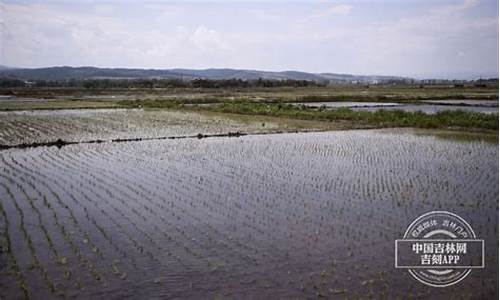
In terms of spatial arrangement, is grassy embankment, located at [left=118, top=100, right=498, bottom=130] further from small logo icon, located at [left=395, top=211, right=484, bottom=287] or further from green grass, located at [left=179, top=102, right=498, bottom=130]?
small logo icon, located at [left=395, top=211, right=484, bottom=287]

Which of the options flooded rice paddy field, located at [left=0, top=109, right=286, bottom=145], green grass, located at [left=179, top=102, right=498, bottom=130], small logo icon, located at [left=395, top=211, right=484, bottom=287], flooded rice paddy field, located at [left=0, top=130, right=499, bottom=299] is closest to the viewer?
small logo icon, located at [left=395, top=211, right=484, bottom=287]

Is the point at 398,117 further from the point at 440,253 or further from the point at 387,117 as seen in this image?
the point at 440,253

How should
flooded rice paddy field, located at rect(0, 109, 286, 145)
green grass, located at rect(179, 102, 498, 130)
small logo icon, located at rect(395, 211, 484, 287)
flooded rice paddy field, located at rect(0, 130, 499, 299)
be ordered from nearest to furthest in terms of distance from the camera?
small logo icon, located at rect(395, 211, 484, 287) < flooded rice paddy field, located at rect(0, 130, 499, 299) < flooded rice paddy field, located at rect(0, 109, 286, 145) < green grass, located at rect(179, 102, 498, 130)

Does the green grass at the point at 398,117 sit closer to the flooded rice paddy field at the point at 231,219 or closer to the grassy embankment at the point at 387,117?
the grassy embankment at the point at 387,117

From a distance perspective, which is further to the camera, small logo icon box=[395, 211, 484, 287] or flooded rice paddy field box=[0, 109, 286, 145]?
flooded rice paddy field box=[0, 109, 286, 145]

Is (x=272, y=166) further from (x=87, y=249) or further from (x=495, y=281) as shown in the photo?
(x=495, y=281)

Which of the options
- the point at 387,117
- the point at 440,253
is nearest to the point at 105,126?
the point at 387,117

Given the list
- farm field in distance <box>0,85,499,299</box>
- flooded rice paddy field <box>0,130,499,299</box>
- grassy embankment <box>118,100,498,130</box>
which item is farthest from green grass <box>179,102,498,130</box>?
flooded rice paddy field <box>0,130,499,299</box>
